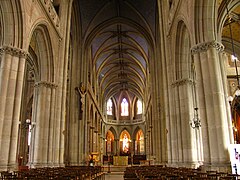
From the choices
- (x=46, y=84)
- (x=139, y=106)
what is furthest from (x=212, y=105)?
(x=139, y=106)

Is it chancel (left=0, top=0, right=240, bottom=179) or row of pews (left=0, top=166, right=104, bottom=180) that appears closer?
row of pews (left=0, top=166, right=104, bottom=180)

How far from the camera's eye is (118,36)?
2906 centimetres

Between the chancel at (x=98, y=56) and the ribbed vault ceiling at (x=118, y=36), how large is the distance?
4.1 inches

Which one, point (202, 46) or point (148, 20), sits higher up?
point (148, 20)

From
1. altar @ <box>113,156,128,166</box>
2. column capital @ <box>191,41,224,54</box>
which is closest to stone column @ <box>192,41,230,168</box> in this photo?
column capital @ <box>191,41,224,54</box>

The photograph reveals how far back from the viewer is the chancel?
8.88 meters

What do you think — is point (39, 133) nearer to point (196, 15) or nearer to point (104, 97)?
point (196, 15)

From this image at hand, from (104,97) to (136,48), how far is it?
53.9ft

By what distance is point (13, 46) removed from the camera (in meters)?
10.3

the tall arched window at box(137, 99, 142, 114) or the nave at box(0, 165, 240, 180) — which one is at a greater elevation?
the tall arched window at box(137, 99, 142, 114)

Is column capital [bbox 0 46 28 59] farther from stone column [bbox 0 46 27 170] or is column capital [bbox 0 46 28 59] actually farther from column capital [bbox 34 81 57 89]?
column capital [bbox 34 81 57 89]

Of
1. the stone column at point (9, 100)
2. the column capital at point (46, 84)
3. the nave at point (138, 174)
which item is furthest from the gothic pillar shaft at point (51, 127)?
the stone column at point (9, 100)

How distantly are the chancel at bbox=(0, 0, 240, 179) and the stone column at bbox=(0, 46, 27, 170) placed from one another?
0.12 ft

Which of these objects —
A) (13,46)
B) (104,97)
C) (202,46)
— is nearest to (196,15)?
(202,46)
